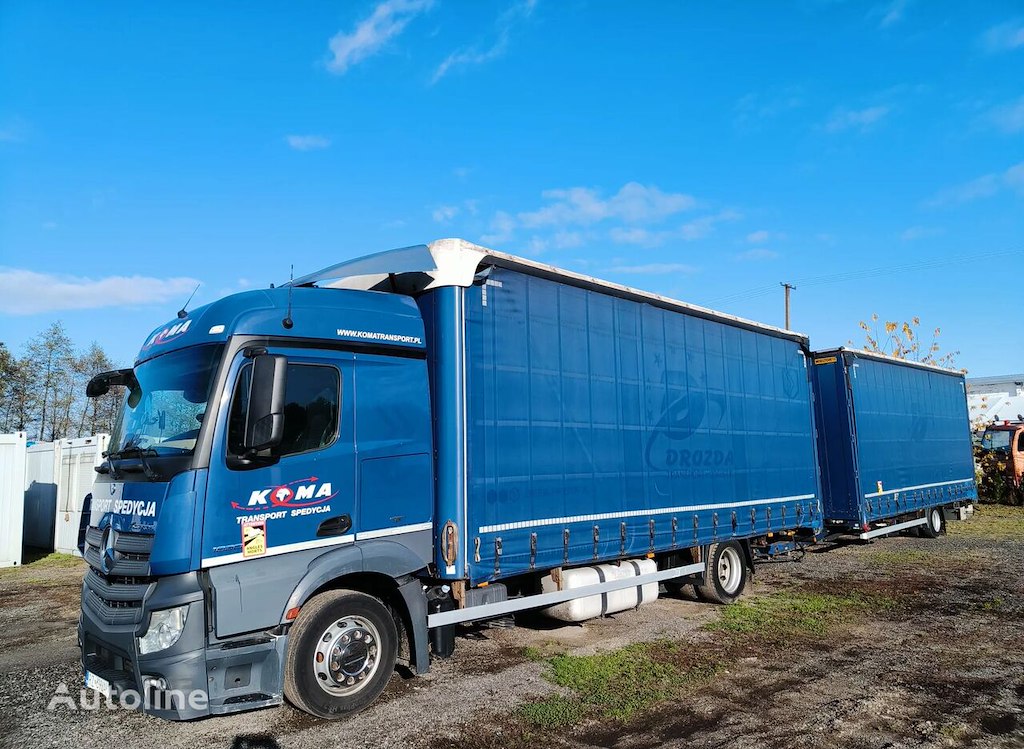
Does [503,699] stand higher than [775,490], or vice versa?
[775,490]

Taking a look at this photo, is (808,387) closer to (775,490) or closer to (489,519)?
(775,490)

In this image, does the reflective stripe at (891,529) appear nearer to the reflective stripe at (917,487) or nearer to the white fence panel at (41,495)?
the reflective stripe at (917,487)

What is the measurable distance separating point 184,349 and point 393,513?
6.76ft

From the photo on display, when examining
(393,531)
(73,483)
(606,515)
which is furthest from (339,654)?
(73,483)

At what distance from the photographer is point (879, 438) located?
41.2ft

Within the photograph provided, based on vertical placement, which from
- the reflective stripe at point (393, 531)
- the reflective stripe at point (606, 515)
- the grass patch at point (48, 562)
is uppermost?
the reflective stripe at point (393, 531)

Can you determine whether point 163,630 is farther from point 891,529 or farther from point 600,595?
point 891,529

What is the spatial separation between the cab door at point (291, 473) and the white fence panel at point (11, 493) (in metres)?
12.5

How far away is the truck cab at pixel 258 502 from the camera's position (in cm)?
439

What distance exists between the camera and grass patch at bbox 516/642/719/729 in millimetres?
5188

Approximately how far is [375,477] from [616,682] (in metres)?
2.81

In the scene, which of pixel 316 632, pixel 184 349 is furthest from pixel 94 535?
pixel 316 632

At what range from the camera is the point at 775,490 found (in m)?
9.55

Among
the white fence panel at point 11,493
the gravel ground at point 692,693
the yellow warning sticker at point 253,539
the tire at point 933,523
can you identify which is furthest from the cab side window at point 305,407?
the tire at point 933,523
